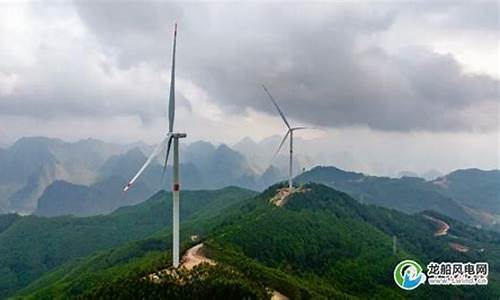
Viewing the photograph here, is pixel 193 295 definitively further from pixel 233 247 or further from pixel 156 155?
pixel 233 247

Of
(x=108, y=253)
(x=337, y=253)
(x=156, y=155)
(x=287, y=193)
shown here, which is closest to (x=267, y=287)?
(x=156, y=155)

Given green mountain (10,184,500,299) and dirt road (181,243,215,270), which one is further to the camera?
dirt road (181,243,215,270)

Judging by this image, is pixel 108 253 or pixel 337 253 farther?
pixel 108 253

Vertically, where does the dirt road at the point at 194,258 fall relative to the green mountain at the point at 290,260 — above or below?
above

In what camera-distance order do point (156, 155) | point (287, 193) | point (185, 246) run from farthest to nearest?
point (287, 193) < point (185, 246) < point (156, 155)

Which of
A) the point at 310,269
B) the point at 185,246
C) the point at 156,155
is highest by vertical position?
the point at 156,155

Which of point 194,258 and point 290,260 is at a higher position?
A: point 194,258

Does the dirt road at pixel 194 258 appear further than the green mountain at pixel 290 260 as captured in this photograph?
Yes

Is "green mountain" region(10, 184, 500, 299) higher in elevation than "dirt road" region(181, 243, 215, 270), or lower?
lower
